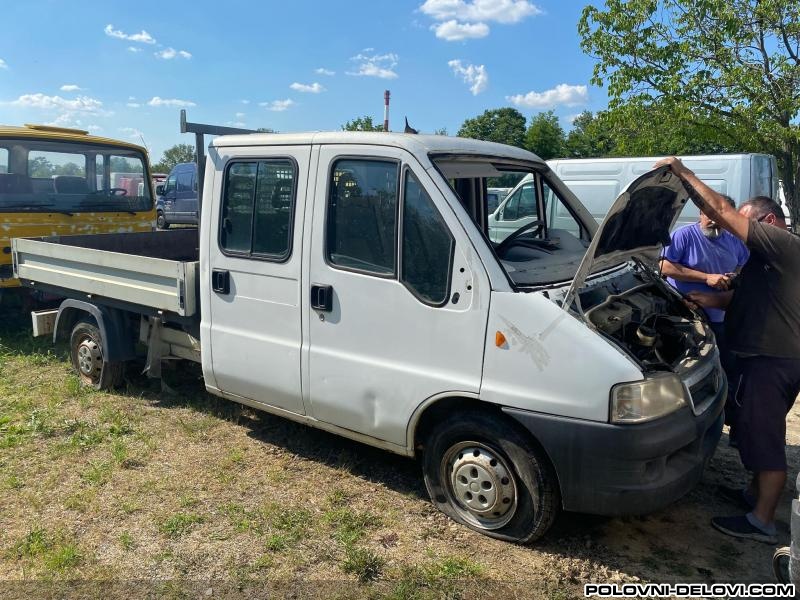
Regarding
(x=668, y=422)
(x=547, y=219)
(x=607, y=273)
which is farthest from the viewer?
(x=547, y=219)

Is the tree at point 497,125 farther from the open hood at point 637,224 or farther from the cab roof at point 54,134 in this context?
the open hood at point 637,224

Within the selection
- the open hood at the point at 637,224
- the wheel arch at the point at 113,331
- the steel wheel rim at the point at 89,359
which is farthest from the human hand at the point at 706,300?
the steel wheel rim at the point at 89,359

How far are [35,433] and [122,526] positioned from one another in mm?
1726

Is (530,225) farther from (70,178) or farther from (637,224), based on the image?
(70,178)

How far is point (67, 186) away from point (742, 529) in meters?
7.50

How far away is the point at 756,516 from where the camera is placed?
368cm

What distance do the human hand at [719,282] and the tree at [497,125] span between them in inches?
1372

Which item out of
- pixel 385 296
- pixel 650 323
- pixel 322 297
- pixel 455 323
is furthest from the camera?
pixel 322 297

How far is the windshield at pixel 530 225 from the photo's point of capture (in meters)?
3.68

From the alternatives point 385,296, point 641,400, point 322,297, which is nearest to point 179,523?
point 322,297

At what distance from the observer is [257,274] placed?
13.9 ft

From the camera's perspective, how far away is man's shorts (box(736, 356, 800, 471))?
3645 millimetres

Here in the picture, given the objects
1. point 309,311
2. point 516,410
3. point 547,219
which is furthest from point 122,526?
point 547,219

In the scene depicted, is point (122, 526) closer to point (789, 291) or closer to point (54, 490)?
point (54, 490)
